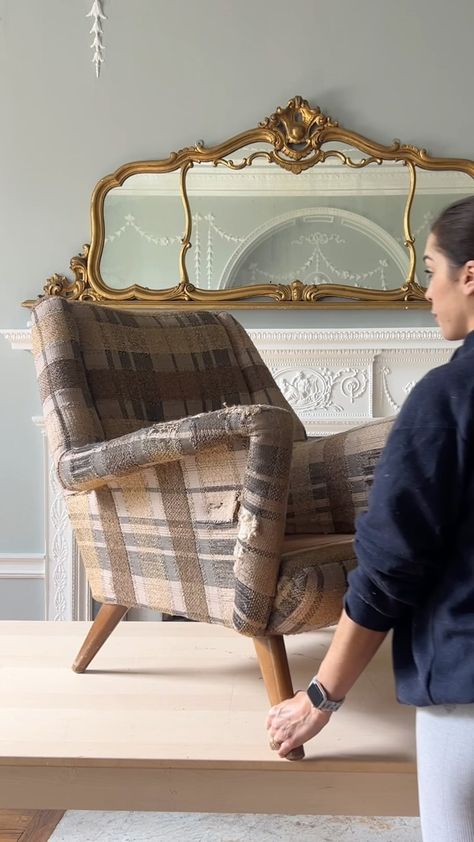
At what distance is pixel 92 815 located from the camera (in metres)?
1.73

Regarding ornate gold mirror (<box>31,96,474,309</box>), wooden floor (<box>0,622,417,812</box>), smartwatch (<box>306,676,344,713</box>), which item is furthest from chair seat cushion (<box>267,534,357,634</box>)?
ornate gold mirror (<box>31,96,474,309</box>)

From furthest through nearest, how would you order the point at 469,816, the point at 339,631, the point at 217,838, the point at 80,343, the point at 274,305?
the point at 274,305, the point at 80,343, the point at 217,838, the point at 339,631, the point at 469,816

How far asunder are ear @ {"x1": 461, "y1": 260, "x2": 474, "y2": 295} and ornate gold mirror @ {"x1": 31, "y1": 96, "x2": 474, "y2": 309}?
1997 mm

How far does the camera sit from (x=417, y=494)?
0.73 meters

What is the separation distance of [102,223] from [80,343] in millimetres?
1254

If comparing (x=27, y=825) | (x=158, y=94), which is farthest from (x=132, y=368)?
(x=158, y=94)

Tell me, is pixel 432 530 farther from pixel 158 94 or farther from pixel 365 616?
pixel 158 94

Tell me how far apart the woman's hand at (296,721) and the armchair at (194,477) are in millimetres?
220

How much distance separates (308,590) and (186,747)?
294mm

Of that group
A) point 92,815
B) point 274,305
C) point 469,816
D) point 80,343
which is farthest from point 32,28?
point 469,816

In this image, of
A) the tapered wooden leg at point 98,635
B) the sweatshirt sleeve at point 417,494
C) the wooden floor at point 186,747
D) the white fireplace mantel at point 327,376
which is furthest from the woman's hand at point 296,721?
the white fireplace mantel at point 327,376

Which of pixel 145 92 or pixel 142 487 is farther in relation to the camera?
pixel 145 92

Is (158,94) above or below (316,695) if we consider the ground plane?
above

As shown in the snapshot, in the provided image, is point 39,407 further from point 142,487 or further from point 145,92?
point 142,487
